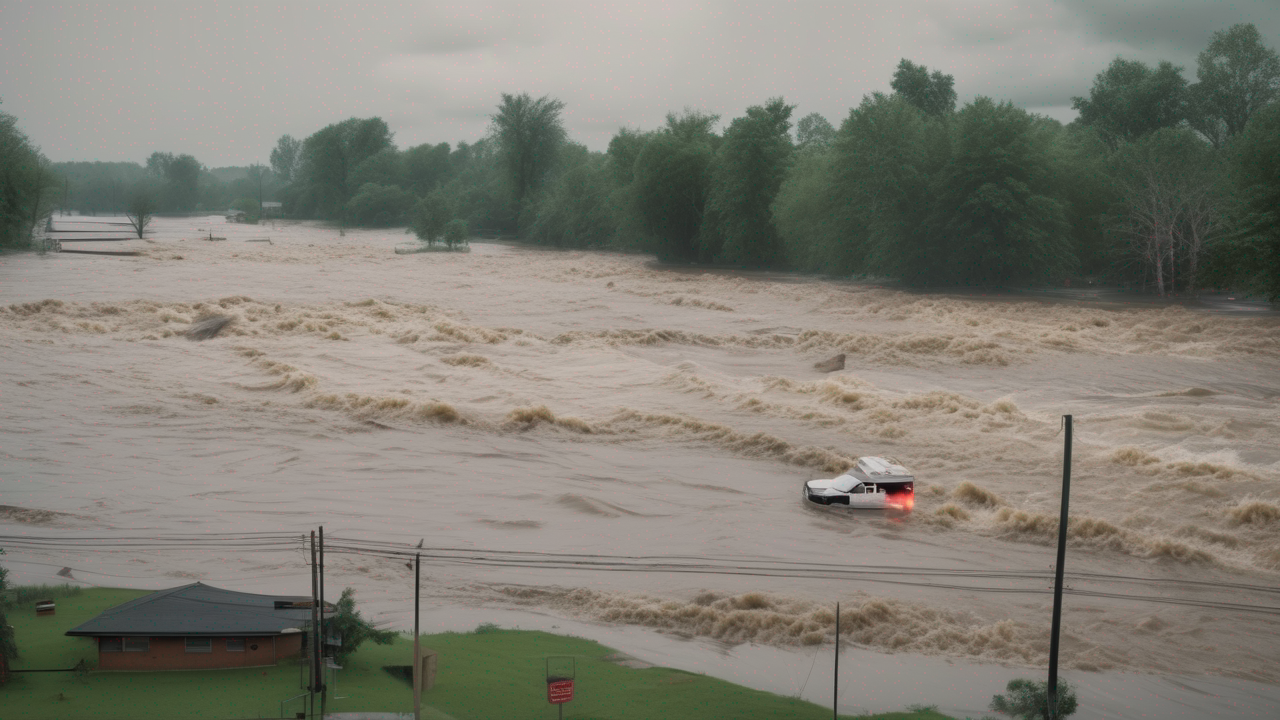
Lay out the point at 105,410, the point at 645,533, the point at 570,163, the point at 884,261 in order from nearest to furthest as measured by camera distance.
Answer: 1. the point at 645,533
2. the point at 105,410
3. the point at 884,261
4. the point at 570,163

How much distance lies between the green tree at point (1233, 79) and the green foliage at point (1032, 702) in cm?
7999

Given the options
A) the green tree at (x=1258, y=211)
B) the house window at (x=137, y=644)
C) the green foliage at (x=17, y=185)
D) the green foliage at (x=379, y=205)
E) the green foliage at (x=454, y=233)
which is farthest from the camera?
the green foliage at (x=379, y=205)

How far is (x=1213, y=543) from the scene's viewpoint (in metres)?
28.3

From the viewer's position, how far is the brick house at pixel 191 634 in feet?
61.8

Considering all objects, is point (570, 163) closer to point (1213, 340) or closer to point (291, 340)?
point (291, 340)

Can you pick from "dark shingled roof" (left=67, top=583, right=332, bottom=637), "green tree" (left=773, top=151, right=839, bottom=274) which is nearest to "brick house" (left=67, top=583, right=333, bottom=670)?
"dark shingled roof" (left=67, top=583, right=332, bottom=637)

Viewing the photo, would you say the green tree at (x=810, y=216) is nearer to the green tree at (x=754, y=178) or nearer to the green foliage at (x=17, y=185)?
the green tree at (x=754, y=178)

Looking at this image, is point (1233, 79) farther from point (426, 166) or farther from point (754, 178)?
point (426, 166)

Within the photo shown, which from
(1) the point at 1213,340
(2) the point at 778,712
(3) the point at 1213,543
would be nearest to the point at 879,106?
(1) the point at 1213,340

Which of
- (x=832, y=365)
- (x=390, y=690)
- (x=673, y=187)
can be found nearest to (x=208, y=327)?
(x=832, y=365)

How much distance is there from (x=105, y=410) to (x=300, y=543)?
19.1 m

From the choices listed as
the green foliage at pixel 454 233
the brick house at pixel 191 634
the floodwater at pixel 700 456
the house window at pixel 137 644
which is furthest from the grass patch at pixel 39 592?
the green foliage at pixel 454 233

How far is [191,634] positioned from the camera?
61.5ft

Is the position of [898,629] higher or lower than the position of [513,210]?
lower
